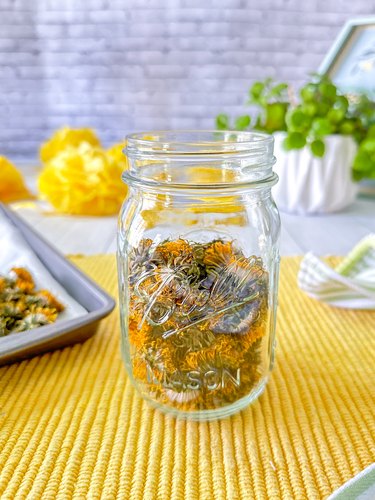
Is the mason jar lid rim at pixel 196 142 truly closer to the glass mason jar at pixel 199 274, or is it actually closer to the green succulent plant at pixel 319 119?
the glass mason jar at pixel 199 274

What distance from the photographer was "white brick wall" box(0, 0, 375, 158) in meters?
1.30

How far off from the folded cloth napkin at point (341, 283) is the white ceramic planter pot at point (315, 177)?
0.37 metres

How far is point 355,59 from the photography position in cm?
108

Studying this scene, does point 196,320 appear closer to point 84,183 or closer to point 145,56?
point 84,183

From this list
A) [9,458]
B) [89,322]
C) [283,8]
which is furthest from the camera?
[283,8]

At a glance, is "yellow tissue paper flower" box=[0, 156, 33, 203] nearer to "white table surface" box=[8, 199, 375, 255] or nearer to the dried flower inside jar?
"white table surface" box=[8, 199, 375, 255]

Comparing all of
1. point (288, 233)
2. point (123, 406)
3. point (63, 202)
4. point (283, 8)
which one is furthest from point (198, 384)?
point (283, 8)

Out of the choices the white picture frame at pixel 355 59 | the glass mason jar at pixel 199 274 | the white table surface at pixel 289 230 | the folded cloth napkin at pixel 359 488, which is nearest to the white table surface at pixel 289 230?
the white table surface at pixel 289 230

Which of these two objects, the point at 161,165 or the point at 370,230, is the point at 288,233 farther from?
the point at 161,165

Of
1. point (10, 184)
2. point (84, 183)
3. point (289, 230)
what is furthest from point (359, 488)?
point (10, 184)

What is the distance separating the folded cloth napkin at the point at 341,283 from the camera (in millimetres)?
539

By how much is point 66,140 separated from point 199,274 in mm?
905

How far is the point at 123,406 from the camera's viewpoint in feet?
1.27

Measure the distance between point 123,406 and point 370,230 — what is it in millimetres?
633
